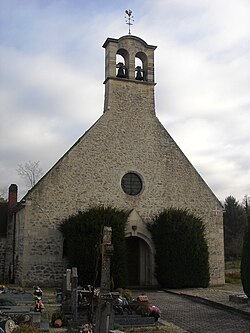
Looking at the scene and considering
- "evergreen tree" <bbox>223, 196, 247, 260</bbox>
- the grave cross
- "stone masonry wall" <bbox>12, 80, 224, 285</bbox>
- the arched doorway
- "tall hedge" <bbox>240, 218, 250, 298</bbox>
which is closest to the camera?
the grave cross

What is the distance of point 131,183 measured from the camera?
2169 centimetres

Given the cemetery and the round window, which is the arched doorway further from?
the cemetery

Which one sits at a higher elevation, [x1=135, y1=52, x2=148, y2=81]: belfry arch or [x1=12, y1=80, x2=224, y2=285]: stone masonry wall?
[x1=135, y1=52, x2=148, y2=81]: belfry arch

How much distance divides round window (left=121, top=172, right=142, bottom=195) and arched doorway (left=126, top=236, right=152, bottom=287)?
2.35 meters

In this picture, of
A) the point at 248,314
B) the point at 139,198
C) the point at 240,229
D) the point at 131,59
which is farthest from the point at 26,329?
the point at 240,229

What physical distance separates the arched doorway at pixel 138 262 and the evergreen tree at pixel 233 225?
21136 millimetres

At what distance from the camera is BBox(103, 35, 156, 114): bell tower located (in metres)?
22.4

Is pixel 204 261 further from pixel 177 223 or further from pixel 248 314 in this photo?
pixel 248 314

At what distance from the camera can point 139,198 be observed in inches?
848

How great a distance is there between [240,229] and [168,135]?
24.5 metres

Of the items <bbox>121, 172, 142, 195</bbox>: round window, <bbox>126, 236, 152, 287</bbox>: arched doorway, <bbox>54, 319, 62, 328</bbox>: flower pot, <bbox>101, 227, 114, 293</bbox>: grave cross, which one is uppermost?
<bbox>121, 172, 142, 195</bbox>: round window

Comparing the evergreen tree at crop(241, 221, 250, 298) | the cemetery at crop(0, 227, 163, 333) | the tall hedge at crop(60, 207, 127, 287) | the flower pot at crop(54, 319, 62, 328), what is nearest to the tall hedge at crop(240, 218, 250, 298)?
the evergreen tree at crop(241, 221, 250, 298)

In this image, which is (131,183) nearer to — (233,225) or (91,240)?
(91,240)

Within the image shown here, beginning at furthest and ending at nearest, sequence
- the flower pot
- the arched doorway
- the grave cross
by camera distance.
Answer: the arched doorway < the flower pot < the grave cross
